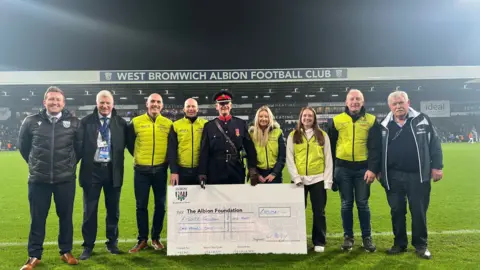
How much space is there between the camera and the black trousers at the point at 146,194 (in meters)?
3.97

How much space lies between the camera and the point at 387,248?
12.8 feet

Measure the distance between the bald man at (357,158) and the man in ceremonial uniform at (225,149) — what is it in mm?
1053

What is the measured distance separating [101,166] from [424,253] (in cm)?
362

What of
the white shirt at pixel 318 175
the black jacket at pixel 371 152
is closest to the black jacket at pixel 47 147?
the white shirt at pixel 318 175

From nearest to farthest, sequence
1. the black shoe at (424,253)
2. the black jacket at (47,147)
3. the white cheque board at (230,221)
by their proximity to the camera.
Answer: the black jacket at (47,147) → the black shoe at (424,253) → the white cheque board at (230,221)

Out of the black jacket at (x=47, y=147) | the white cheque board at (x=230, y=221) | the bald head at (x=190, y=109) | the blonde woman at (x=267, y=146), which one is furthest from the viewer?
the bald head at (x=190, y=109)

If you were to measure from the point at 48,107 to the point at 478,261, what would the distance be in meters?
4.71

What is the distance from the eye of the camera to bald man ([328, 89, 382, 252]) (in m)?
3.82

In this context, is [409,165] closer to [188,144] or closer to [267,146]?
[267,146]

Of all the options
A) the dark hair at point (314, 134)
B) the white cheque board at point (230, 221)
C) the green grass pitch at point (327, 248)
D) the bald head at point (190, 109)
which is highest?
the bald head at point (190, 109)

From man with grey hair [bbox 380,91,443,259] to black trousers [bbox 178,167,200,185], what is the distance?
7.08ft

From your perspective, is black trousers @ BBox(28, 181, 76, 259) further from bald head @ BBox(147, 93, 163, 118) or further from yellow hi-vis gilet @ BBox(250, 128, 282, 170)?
yellow hi-vis gilet @ BBox(250, 128, 282, 170)

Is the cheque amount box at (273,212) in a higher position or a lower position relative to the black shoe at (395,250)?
higher

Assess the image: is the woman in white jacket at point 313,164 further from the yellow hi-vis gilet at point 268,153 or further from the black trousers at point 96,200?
the black trousers at point 96,200
